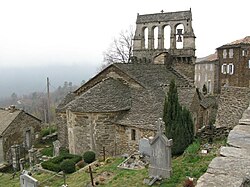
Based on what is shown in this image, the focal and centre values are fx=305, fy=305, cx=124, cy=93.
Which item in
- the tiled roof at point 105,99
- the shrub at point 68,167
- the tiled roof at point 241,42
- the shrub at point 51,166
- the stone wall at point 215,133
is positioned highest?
the tiled roof at point 241,42

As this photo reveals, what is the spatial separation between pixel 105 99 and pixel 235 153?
49.6 ft

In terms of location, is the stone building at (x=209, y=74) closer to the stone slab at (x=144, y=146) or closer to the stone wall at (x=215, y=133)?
the stone wall at (x=215, y=133)

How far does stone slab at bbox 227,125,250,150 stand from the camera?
4.32 m

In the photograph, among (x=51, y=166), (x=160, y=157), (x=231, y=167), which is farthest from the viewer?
(x=51, y=166)

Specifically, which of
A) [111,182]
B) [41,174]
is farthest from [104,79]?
[111,182]

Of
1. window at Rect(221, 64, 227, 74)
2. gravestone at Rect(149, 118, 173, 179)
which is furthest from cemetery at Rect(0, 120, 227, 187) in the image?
window at Rect(221, 64, 227, 74)

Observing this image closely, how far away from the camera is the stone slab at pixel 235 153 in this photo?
3.93m

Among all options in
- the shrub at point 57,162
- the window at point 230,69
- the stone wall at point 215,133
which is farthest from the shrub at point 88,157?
the window at point 230,69

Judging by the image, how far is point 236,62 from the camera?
41.7 m

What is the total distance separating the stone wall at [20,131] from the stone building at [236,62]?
28.0 meters

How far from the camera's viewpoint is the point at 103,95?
19.3m

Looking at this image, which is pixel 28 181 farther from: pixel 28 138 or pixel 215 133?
pixel 28 138

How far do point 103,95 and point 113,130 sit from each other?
7.86 feet

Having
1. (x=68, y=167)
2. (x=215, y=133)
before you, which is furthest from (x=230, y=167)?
(x=68, y=167)
